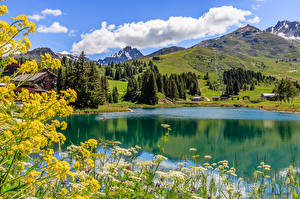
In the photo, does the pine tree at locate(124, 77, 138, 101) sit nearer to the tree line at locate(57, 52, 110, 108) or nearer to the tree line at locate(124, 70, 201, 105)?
the tree line at locate(124, 70, 201, 105)

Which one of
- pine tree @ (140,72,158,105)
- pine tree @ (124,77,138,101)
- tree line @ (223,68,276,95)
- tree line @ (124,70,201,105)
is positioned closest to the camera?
pine tree @ (140,72,158,105)

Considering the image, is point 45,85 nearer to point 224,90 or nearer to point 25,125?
point 25,125

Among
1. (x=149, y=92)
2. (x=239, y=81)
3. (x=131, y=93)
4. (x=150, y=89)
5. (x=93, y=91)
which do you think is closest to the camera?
(x=93, y=91)

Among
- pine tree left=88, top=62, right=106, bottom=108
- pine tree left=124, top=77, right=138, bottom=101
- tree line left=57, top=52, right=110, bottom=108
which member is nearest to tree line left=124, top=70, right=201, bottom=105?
pine tree left=124, top=77, right=138, bottom=101

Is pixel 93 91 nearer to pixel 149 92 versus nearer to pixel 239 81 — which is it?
pixel 149 92

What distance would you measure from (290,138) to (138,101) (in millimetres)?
77144

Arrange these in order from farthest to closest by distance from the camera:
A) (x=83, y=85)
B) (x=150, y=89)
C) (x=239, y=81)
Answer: (x=239, y=81) < (x=150, y=89) < (x=83, y=85)

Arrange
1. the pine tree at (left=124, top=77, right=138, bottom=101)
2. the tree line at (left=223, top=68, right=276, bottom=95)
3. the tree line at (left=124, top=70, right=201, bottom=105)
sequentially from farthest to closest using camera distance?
the tree line at (left=223, top=68, right=276, bottom=95) < the pine tree at (left=124, top=77, right=138, bottom=101) < the tree line at (left=124, top=70, right=201, bottom=105)

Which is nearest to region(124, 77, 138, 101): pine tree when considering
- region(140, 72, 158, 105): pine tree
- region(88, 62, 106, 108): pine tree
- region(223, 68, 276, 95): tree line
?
region(140, 72, 158, 105): pine tree

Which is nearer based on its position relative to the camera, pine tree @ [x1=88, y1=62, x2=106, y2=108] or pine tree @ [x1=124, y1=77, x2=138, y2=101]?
pine tree @ [x1=88, y1=62, x2=106, y2=108]

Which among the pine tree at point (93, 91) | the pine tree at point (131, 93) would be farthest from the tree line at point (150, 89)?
the pine tree at point (93, 91)

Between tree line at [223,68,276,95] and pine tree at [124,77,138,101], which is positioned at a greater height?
tree line at [223,68,276,95]

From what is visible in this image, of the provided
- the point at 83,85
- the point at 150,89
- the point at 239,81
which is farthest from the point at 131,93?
the point at 239,81

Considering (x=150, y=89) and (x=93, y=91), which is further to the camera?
(x=150, y=89)
